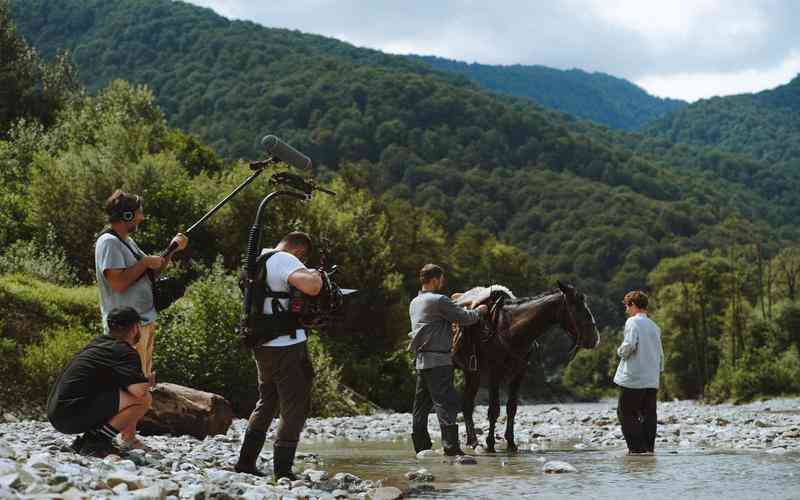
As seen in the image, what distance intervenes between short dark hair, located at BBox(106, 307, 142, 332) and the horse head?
21.5 feet

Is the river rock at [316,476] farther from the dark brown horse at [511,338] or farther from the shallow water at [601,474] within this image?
the dark brown horse at [511,338]

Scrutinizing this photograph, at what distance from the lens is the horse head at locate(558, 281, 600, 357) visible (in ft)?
43.8

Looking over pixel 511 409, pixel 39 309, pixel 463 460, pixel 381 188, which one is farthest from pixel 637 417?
pixel 381 188

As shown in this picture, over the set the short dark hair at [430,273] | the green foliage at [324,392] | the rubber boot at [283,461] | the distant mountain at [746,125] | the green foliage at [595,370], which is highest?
the distant mountain at [746,125]

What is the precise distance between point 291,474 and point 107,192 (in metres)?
24.3

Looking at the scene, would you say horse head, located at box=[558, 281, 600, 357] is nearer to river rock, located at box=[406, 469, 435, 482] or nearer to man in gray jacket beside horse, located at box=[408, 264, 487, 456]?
man in gray jacket beside horse, located at box=[408, 264, 487, 456]

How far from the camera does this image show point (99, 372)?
28.1 feet

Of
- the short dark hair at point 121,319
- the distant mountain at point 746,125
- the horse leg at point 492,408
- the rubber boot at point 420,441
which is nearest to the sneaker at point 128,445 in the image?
the short dark hair at point 121,319

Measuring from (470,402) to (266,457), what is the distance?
11.4 feet

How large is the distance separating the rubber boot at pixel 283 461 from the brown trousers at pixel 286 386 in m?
0.05

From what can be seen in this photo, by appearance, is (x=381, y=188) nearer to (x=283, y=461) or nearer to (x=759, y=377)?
(x=759, y=377)

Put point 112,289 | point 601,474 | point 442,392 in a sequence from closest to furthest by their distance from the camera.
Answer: point 112,289 < point 601,474 < point 442,392

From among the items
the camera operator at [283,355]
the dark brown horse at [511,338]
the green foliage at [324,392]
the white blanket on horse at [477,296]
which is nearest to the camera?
the camera operator at [283,355]

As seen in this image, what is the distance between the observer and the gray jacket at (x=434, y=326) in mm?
11219
